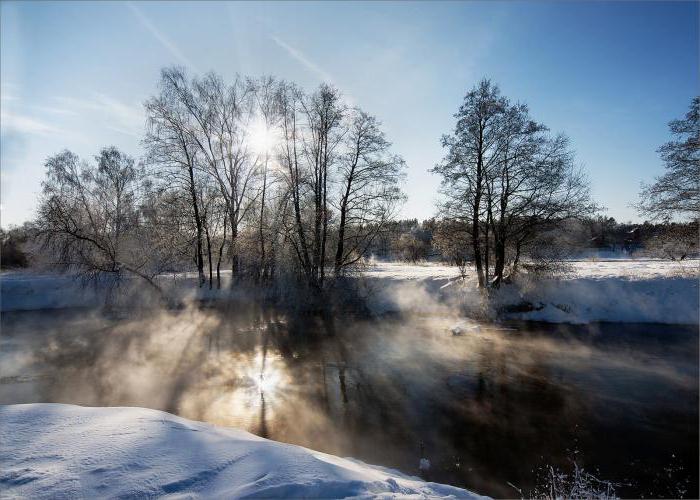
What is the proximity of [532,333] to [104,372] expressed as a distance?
1491cm

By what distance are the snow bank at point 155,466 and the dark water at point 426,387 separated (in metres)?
2.65

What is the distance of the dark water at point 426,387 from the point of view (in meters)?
6.67

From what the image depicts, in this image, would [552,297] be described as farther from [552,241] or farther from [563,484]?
[563,484]

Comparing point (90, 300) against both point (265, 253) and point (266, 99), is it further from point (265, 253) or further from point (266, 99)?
point (266, 99)

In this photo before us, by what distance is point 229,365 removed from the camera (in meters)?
12.1

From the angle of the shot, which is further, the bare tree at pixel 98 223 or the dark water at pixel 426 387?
the bare tree at pixel 98 223

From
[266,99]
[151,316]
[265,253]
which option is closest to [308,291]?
[265,253]

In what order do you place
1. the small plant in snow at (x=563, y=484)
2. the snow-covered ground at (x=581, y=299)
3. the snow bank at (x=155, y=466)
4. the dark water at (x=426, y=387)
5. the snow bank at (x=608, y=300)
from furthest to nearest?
the snow-covered ground at (x=581, y=299) < the snow bank at (x=608, y=300) < the dark water at (x=426, y=387) < the small plant in snow at (x=563, y=484) < the snow bank at (x=155, y=466)

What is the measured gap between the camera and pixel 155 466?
407 centimetres

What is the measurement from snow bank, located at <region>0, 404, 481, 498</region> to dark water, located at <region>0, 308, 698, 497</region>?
2.65 m

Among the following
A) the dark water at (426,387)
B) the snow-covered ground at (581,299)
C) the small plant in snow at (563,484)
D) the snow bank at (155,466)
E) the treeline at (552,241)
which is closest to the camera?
the snow bank at (155,466)

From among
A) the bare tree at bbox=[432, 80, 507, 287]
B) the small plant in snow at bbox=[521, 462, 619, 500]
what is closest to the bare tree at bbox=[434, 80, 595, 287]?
the bare tree at bbox=[432, 80, 507, 287]

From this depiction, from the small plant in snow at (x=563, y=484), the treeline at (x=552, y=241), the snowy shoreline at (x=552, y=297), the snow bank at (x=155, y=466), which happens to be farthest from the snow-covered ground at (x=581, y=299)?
the snow bank at (x=155, y=466)

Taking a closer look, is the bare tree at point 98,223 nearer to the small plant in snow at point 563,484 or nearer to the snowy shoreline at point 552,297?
the snowy shoreline at point 552,297
